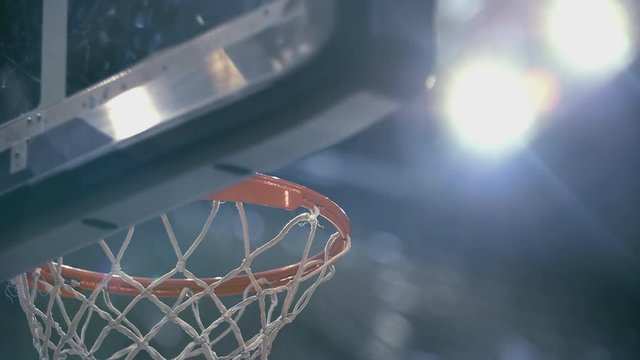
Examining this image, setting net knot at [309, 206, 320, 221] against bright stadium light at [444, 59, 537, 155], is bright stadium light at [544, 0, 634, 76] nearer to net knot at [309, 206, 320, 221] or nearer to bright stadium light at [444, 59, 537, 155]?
bright stadium light at [444, 59, 537, 155]

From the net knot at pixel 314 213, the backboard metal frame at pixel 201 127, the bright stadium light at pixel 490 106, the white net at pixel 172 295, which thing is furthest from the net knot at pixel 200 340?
the bright stadium light at pixel 490 106

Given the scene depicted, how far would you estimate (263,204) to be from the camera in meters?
1.20

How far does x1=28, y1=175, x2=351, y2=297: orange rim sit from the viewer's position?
1.13 metres

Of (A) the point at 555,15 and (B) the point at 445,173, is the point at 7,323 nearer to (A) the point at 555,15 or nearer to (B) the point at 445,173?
(B) the point at 445,173

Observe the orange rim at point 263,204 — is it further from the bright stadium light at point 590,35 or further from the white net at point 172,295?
the bright stadium light at point 590,35

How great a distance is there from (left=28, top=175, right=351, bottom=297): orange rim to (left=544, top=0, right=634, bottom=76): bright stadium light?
61 centimetres

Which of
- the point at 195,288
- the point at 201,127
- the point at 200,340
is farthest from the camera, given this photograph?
the point at 195,288

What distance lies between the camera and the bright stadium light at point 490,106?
1628 mm

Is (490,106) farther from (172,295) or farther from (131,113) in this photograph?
(131,113)

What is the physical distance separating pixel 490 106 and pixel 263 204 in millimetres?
658

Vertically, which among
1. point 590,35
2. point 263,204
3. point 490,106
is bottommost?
point 263,204

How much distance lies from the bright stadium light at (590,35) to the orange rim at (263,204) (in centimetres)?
61

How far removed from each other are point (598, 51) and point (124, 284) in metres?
0.95

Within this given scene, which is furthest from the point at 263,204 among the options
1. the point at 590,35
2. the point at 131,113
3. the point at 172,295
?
the point at 590,35
